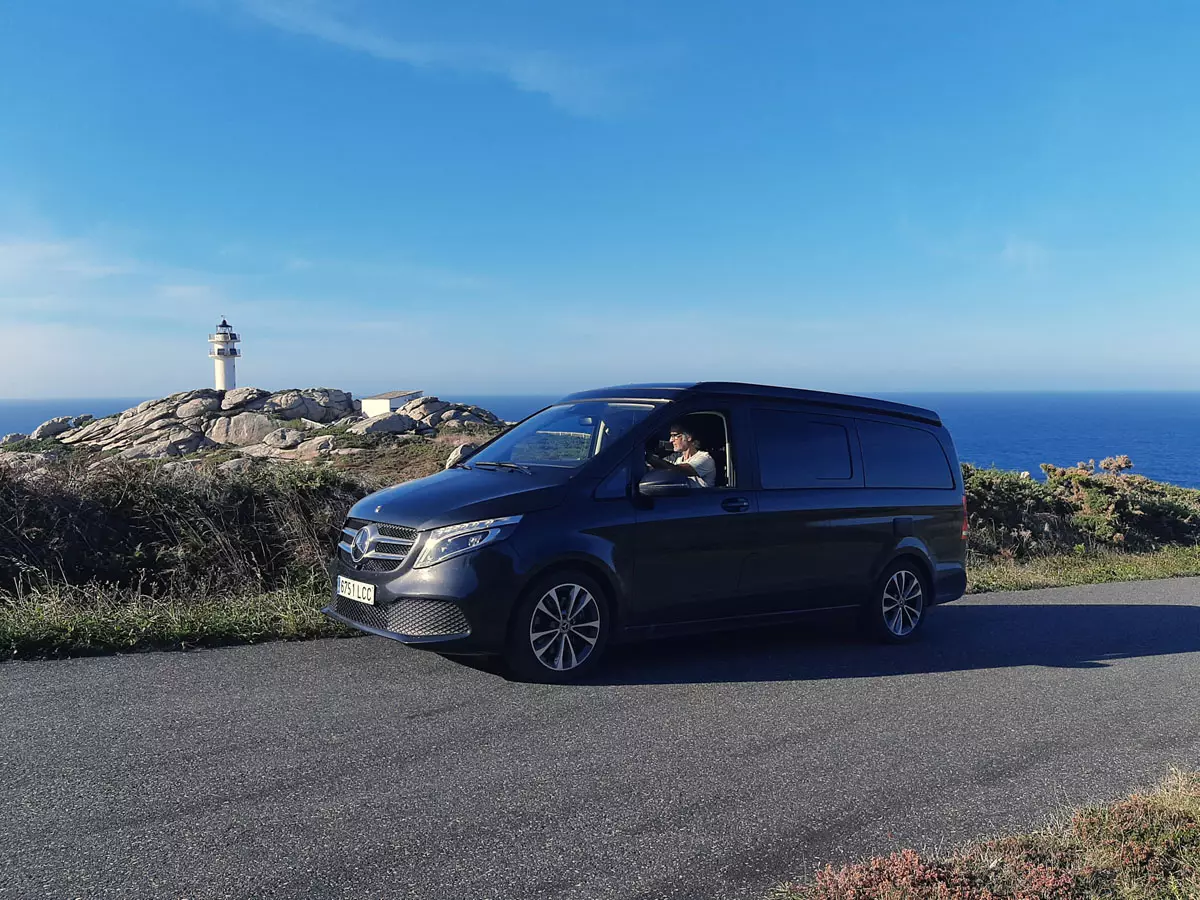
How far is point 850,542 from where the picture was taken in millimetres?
7688

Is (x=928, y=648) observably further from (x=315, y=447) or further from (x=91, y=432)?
(x=91, y=432)

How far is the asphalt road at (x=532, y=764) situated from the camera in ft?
11.9

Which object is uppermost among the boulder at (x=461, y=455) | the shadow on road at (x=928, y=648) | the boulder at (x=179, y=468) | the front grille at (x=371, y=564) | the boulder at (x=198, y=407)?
the boulder at (x=198, y=407)

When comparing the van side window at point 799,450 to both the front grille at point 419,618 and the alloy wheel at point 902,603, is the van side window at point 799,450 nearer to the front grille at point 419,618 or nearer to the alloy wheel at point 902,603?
the alloy wheel at point 902,603

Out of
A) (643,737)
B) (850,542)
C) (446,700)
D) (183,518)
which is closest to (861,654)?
(850,542)

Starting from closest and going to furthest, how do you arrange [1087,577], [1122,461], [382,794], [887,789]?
[382,794]
[887,789]
[1087,577]
[1122,461]

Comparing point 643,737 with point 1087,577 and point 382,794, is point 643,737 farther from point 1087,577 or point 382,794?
point 1087,577

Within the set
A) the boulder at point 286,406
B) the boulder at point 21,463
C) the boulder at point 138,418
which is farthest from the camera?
the boulder at point 286,406

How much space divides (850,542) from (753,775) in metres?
3.34

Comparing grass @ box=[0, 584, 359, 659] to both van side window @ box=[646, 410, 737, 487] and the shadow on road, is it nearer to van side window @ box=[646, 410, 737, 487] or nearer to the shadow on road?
the shadow on road

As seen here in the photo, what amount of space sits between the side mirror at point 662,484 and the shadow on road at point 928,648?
122 centimetres

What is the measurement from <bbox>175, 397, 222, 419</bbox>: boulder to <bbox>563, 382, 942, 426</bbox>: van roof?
4261cm

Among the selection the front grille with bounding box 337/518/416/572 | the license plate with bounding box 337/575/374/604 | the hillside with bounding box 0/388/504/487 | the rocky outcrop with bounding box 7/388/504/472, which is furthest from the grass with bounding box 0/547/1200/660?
the rocky outcrop with bounding box 7/388/504/472

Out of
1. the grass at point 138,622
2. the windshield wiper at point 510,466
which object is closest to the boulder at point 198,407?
the grass at point 138,622
